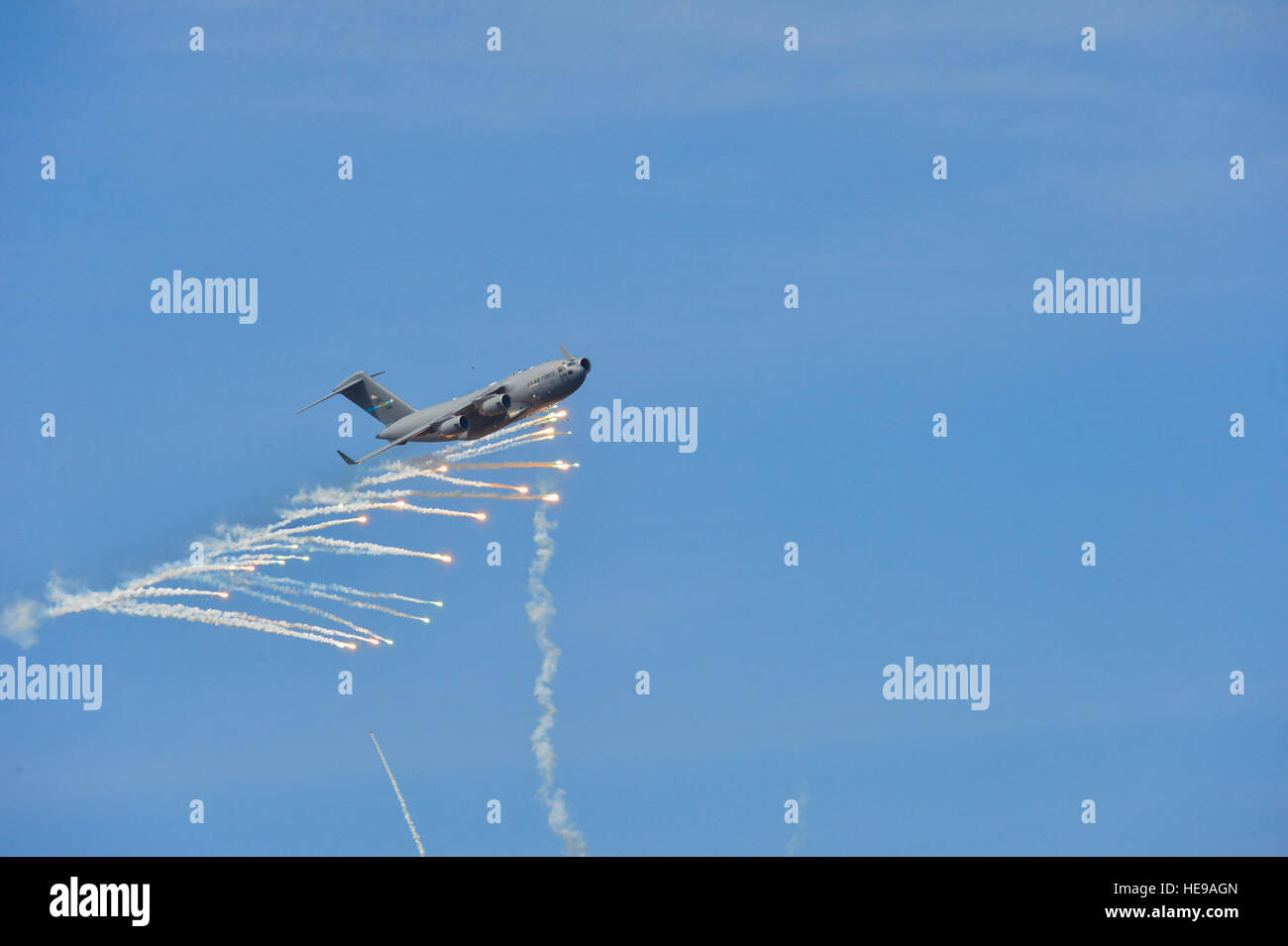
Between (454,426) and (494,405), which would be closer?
(494,405)

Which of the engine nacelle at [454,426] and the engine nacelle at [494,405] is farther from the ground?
the engine nacelle at [494,405]

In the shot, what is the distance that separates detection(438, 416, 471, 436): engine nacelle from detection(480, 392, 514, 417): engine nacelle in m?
1.04

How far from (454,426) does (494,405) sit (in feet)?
7.80

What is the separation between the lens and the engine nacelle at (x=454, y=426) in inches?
5133

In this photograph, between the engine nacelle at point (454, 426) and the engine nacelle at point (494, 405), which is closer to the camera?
the engine nacelle at point (494, 405)

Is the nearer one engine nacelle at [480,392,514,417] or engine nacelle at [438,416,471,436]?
engine nacelle at [480,392,514,417]

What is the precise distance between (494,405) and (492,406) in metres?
0.11

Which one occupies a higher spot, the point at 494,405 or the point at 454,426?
the point at 494,405

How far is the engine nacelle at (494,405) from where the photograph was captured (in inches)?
5108

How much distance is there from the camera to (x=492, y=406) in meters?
130

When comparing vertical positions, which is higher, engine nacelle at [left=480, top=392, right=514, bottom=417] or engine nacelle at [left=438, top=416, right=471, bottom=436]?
engine nacelle at [left=480, top=392, right=514, bottom=417]

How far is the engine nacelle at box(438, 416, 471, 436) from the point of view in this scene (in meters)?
130
